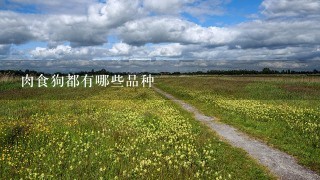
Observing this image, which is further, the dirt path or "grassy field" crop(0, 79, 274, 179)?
the dirt path

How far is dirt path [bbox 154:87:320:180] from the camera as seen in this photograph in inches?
402

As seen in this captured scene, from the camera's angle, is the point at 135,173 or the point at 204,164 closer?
the point at 135,173

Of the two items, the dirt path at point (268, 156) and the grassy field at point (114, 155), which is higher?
the grassy field at point (114, 155)

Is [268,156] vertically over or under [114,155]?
under

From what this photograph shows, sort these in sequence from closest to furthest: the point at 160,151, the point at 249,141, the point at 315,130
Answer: the point at 160,151 < the point at 249,141 < the point at 315,130

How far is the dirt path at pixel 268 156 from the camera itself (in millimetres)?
10211

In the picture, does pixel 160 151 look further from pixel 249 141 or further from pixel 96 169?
pixel 249 141

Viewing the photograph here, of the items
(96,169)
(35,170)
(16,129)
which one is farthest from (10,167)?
(16,129)

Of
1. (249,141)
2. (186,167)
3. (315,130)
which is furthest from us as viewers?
(315,130)

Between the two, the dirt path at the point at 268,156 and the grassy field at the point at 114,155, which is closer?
the grassy field at the point at 114,155

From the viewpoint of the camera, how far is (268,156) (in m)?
12.3

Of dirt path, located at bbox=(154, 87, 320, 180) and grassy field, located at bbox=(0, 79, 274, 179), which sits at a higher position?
grassy field, located at bbox=(0, 79, 274, 179)

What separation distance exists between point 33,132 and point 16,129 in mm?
860

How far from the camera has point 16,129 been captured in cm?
1411
